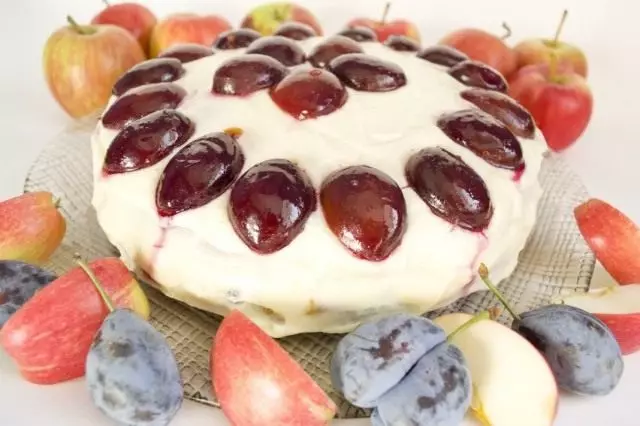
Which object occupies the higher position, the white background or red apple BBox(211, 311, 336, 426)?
red apple BBox(211, 311, 336, 426)

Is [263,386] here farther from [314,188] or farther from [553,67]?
[553,67]

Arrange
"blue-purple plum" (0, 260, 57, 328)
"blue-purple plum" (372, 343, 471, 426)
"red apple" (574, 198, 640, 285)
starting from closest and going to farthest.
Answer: "blue-purple plum" (372, 343, 471, 426) → "blue-purple plum" (0, 260, 57, 328) → "red apple" (574, 198, 640, 285)

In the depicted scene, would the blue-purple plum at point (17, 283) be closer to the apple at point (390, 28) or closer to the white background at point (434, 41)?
the white background at point (434, 41)

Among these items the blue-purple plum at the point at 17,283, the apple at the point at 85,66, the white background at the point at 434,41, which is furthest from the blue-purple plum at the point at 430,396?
the apple at the point at 85,66

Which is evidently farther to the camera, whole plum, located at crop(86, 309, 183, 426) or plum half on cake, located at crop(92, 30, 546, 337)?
plum half on cake, located at crop(92, 30, 546, 337)

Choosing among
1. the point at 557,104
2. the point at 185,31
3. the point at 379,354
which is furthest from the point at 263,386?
the point at 185,31

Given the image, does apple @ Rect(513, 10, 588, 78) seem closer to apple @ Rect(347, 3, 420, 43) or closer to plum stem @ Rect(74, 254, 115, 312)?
apple @ Rect(347, 3, 420, 43)

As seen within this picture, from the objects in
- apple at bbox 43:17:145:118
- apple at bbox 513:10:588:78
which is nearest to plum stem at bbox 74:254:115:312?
apple at bbox 43:17:145:118

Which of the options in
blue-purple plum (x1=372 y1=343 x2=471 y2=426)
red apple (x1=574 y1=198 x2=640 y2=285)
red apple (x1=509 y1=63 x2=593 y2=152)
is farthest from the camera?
red apple (x1=509 y1=63 x2=593 y2=152)
